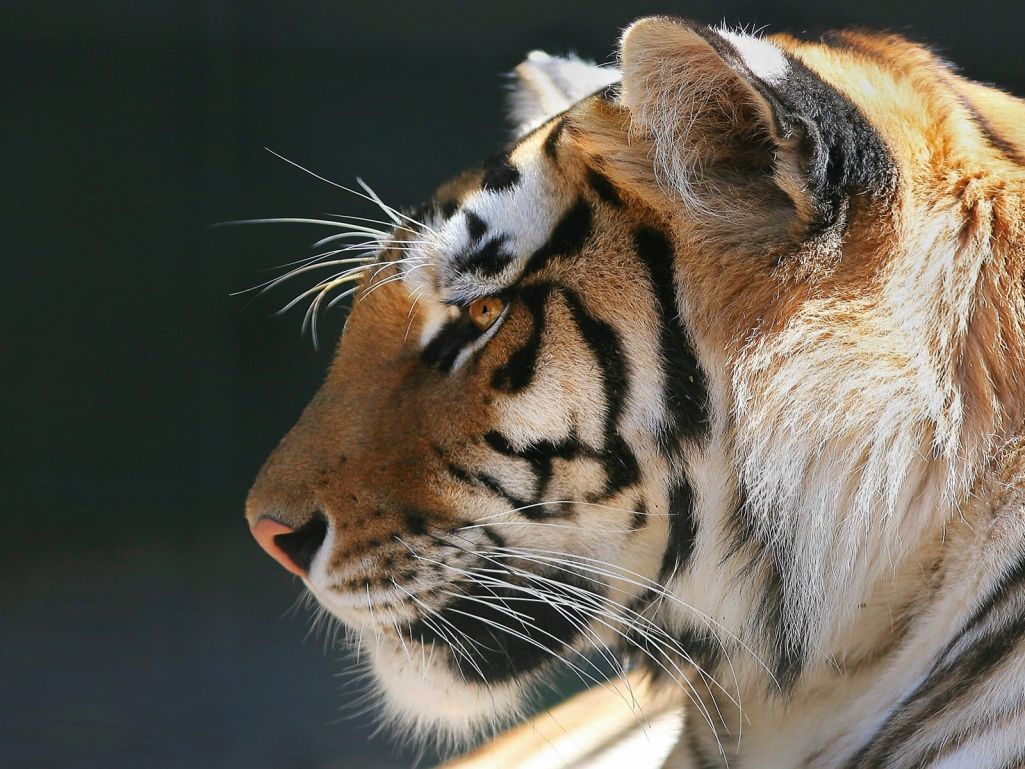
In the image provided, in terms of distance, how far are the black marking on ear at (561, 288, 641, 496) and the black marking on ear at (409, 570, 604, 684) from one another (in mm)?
114

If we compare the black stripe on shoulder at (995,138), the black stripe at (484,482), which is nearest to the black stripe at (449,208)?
the black stripe at (484,482)

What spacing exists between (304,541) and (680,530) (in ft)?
1.09

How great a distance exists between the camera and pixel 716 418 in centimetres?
86

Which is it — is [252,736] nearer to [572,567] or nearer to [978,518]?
[572,567]

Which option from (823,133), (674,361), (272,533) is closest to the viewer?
(823,133)

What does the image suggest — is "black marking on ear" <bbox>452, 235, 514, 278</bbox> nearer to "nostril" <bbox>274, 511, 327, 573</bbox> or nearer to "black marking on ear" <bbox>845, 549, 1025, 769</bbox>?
"nostril" <bbox>274, 511, 327, 573</bbox>

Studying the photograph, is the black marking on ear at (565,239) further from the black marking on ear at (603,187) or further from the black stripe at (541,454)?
the black stripe at (541,454)

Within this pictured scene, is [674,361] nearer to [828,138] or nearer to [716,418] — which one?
[716,418]

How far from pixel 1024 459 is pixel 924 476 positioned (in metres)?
0.07

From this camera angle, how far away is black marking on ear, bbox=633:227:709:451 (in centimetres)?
86

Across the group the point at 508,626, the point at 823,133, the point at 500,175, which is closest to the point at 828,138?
the point at 823,133

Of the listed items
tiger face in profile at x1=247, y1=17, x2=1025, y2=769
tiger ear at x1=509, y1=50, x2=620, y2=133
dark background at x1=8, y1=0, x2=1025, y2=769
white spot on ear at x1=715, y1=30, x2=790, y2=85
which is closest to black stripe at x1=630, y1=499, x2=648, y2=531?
tiger face in profile at x1=247, y1=17, x2=1025, y2=769

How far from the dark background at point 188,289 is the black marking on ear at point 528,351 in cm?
129

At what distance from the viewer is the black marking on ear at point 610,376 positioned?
875 mm
